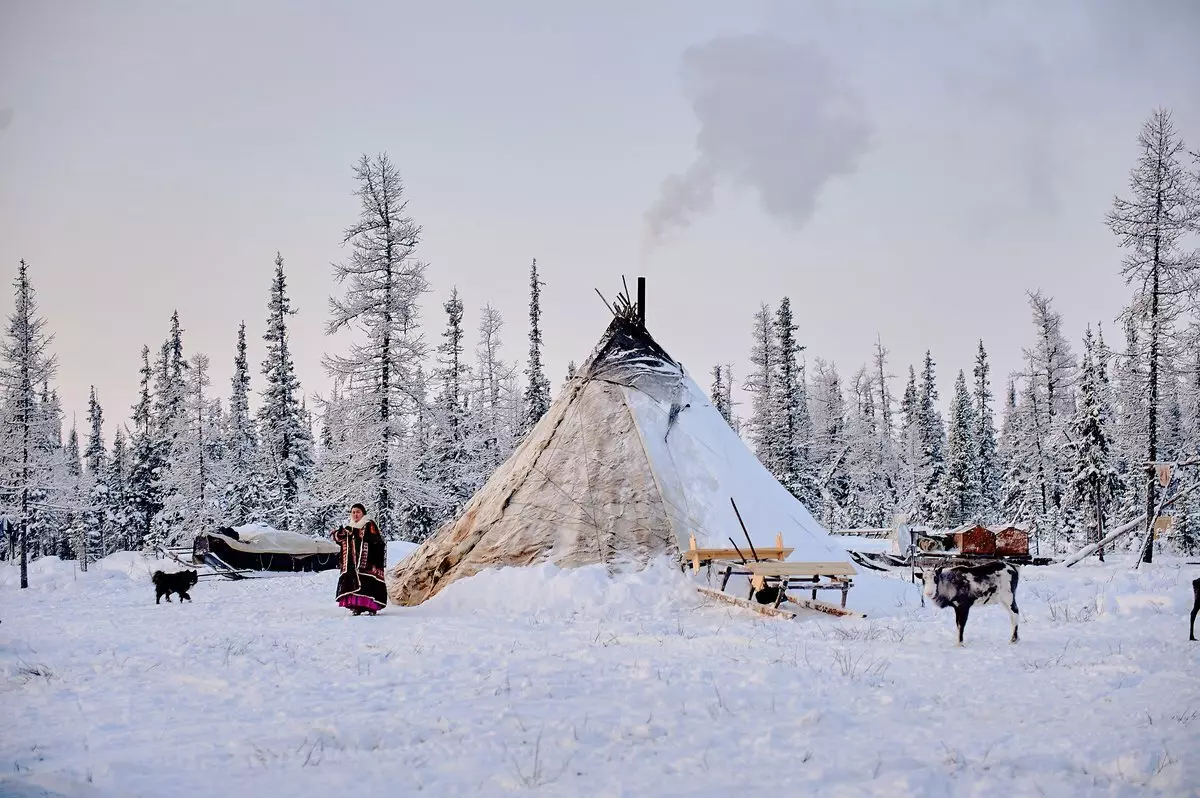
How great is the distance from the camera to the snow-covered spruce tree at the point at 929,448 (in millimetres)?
47625

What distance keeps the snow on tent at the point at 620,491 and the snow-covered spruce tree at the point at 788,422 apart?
2627cm

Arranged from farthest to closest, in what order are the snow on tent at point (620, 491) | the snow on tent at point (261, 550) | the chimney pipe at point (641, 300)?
the snow on tent at point (261, 550)
the chimney pipe at point (641, 300)
the snow on tent at point (620, 491)

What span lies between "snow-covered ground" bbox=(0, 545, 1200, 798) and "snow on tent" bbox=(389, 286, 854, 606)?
2673mm

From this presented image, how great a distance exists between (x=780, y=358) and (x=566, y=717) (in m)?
40.1

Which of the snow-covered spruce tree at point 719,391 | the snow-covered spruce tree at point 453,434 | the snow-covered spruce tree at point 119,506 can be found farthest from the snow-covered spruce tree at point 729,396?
the snow-covered spruce tree at point 119,506

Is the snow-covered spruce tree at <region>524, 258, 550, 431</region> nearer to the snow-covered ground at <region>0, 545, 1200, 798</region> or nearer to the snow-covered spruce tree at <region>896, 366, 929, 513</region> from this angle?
the snow-covered spruce tree at <region>896, 366, 929, 513</region>

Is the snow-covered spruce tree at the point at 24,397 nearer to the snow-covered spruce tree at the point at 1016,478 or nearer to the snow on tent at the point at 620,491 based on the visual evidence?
the snow on tent at the point at 620,491

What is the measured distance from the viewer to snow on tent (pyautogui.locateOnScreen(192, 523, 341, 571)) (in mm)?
23938

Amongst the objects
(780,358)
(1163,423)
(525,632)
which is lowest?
(525,632)

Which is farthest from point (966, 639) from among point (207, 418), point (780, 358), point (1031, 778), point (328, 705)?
point (207, 418)

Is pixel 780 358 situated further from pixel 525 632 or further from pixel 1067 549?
pixel 525 632


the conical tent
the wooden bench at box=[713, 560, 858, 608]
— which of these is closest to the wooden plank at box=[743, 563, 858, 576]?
the wooden bench at box=[713, 560, 858, 608]

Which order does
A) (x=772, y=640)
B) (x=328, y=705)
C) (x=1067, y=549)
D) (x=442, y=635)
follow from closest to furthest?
(x=328, y=705), (x=772, y=640), (x=442, y=635), (x=1067, y=549)

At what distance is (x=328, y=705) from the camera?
558 centimetres
